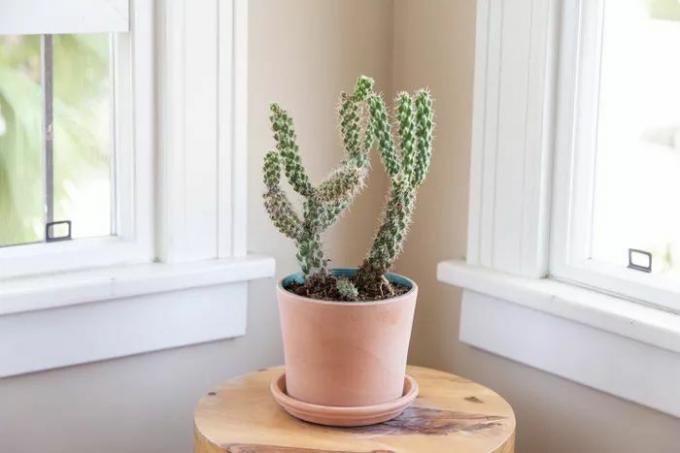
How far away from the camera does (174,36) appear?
173cm

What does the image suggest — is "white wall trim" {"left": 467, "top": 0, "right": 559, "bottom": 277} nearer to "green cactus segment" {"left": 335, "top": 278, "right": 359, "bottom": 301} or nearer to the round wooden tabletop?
the round wooden tabletop

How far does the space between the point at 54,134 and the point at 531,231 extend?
0.77m

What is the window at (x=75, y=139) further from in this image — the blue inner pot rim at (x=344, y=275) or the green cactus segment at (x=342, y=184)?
the green cactus segment at (x=342, y=184)

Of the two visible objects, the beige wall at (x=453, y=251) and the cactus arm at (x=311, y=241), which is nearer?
the cactus arm at (x=311, y=241)

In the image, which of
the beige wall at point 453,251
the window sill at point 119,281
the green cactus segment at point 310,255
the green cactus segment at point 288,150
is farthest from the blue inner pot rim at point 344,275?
the beige wall at point 453,251

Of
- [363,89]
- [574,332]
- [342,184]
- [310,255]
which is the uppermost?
[363,89]

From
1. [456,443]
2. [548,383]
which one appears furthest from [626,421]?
[456,443]

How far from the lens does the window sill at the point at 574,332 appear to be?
1.54 m

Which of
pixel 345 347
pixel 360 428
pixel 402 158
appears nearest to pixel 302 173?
pixel 402 158

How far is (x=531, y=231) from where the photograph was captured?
175 centimetres

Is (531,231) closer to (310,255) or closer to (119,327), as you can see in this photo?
(310,255)

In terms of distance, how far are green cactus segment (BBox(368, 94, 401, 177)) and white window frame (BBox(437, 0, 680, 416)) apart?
344 mm

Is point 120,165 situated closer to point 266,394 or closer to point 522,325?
point 266,394

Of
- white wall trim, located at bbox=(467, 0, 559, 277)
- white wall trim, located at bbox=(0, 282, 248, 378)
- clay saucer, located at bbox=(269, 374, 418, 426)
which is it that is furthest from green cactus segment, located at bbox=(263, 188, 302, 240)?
white wall trim, located at bbox=(467, 0, 559, 277)
